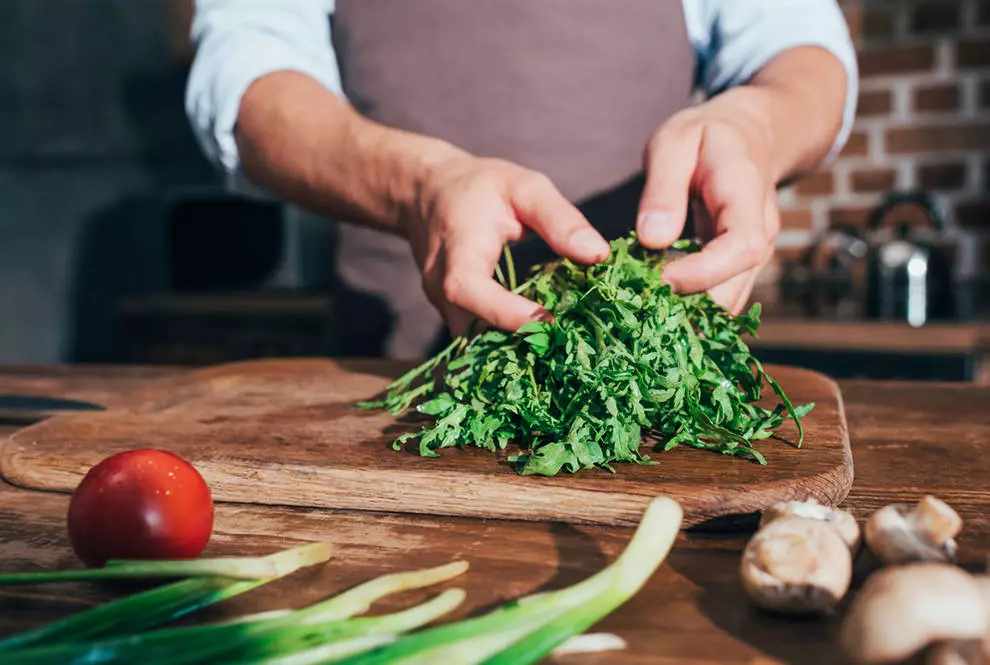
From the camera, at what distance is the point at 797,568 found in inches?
23.5

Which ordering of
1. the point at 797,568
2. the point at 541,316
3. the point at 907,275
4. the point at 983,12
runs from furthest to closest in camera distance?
the point at 983,12 → the point at 907,275 → the point at 541,316 → the point at 797,568

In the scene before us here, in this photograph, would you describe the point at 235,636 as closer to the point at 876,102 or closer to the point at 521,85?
the point at 521,85

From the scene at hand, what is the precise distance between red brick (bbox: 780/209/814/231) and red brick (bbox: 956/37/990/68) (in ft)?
2.05

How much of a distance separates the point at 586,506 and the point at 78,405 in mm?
779

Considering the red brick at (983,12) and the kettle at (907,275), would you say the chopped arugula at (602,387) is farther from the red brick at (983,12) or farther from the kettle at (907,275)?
the red brick at (983,12)

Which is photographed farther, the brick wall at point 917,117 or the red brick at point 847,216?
the red brick at point 847,216

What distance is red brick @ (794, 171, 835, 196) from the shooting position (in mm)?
3012

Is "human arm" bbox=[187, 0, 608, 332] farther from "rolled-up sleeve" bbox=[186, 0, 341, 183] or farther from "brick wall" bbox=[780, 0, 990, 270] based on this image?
"brick wall" bbox=[780, 0, 990, 270]

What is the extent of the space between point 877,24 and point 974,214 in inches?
26.2

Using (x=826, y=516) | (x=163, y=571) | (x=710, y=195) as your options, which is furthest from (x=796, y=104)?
(x=163, y=571)

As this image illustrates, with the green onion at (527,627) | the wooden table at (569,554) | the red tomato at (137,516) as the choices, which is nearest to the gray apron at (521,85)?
the wooden table at (569,554)

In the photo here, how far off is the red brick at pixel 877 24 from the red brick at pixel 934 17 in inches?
2.3

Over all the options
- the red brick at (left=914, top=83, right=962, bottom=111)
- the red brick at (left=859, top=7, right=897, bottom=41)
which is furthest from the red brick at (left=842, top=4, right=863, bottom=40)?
the red brick at (left=914, top=83, right=962, bottom=111)

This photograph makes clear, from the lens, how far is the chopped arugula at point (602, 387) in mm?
897
